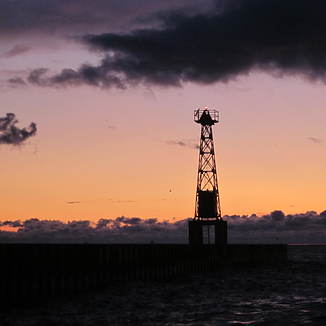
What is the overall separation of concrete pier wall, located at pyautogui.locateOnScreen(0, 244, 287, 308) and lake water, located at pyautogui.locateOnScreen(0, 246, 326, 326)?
1126 mm

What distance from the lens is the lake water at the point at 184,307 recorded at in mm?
24344

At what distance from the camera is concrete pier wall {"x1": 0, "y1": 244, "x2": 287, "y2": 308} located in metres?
28.8

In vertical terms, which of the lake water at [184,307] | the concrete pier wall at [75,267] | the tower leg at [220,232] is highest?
the tower leg at [220,232]

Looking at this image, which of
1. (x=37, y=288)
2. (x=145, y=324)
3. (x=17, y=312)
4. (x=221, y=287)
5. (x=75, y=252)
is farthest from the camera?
(x=221, y=287)

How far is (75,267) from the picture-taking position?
3447 cm

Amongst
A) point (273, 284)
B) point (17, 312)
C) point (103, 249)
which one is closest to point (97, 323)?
point (17, 312)

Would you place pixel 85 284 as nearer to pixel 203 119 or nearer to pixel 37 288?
pixel 37 288

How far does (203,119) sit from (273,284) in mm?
29887

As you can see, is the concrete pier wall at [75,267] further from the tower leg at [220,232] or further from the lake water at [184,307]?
the tower leg at [220,232]

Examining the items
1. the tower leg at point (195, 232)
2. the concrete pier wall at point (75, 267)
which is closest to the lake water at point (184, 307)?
the concrete pier wall at point (75, 267)

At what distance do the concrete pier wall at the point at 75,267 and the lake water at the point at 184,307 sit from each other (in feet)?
3.69

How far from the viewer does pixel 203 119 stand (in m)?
70.6

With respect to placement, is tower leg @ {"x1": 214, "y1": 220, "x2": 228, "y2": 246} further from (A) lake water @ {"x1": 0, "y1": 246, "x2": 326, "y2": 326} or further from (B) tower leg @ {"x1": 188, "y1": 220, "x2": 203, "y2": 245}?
(A) lake water @ {"x1": 0, "y1": 246, "x2": 326, "y2": 326}

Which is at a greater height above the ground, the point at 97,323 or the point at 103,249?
the point at 103,249
